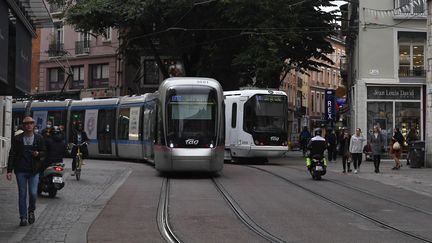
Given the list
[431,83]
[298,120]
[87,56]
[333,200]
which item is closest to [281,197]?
[333,200]

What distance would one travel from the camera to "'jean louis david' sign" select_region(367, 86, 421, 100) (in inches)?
1361

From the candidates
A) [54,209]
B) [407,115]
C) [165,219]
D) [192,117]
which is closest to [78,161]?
[192,117]

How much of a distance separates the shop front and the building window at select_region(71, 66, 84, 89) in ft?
94.7

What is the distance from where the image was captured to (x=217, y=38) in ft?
125

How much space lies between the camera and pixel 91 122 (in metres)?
31.8

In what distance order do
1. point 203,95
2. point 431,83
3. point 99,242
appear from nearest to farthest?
point 99,242 → point 203,95 → point 431,83

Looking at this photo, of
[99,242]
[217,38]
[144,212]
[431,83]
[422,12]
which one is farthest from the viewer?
[217,38]

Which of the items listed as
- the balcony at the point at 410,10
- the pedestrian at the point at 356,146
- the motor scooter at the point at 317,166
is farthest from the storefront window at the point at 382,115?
the motor scooter at the point at 317,166

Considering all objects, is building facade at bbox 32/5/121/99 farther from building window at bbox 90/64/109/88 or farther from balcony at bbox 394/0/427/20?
balcony at bbox 394/0/427/20

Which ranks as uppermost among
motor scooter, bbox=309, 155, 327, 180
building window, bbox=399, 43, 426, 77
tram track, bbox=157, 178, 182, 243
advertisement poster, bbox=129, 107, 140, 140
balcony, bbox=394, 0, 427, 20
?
balcony, bbox=394, 0, 427, 20

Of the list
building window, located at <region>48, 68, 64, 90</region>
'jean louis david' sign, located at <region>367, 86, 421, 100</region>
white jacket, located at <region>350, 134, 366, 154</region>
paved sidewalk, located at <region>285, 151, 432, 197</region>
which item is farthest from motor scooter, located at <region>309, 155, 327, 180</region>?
building window, located at <region>48, 68, 64, 90</region>

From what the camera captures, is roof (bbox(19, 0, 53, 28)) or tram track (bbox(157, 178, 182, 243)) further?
roof (bbox(19, 0, 53, 28))

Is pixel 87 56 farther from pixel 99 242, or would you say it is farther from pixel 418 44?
pixel 99 242

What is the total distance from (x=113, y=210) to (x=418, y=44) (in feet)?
86.1
